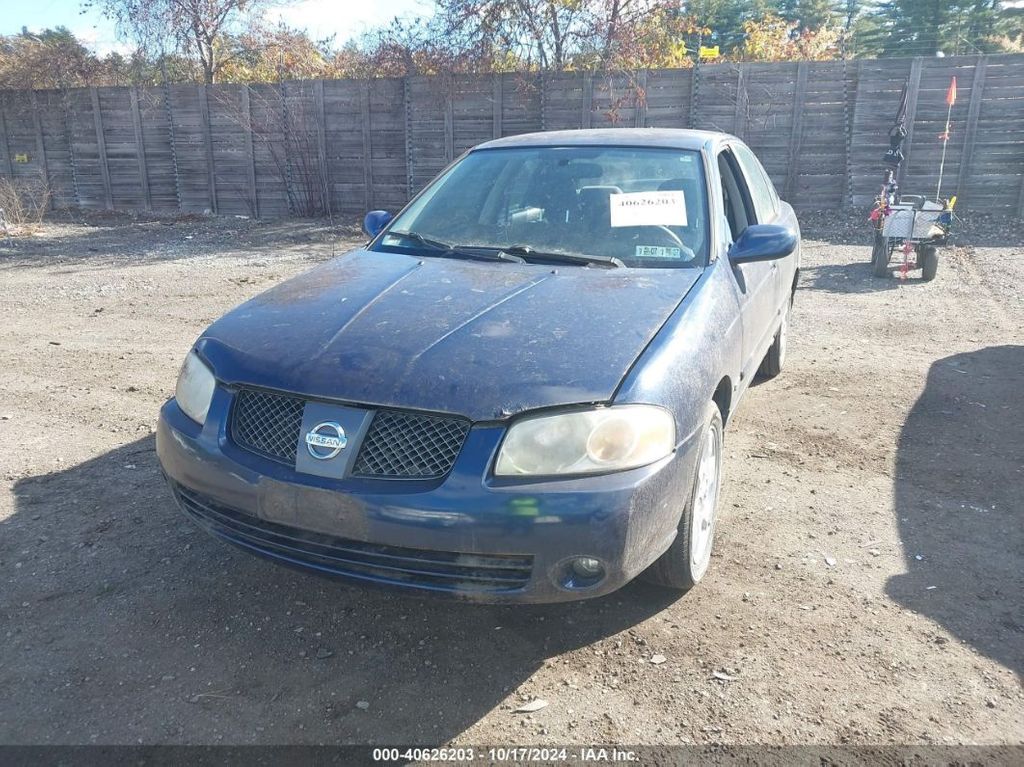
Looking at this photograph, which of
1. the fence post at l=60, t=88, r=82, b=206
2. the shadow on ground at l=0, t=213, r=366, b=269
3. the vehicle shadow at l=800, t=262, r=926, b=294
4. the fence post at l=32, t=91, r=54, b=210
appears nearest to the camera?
Result: the vehicle shadow at l=800, t=262, r=926, b=294

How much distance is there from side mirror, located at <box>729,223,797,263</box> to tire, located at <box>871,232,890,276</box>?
6014mm

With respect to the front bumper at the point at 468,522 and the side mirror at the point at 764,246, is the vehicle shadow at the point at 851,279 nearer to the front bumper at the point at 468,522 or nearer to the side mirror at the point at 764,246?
the side mirror at the point at 764,246

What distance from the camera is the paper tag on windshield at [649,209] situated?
145 inches

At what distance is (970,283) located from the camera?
8.83 meters

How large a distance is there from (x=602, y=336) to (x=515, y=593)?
0.94 m

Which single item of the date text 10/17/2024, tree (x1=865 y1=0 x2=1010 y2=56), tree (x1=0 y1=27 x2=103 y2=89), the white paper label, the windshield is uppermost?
tree (x1=865 y1=0 x2=1010 y2=56)

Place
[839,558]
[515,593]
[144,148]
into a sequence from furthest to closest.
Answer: [144,148] → [839,558] → [515,593]

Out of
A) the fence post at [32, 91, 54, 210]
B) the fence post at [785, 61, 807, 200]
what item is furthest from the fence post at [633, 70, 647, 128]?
the fence post at [32, 91, 54, 210]

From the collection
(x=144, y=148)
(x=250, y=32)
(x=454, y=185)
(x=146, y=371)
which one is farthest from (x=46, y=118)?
(x=454, y=185)

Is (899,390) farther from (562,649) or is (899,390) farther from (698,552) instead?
(562,649)

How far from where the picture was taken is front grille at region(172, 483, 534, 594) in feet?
7.99

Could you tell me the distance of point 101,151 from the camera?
16328 mm

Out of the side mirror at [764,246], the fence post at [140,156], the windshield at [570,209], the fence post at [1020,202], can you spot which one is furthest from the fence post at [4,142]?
the fence post at [1020,202]

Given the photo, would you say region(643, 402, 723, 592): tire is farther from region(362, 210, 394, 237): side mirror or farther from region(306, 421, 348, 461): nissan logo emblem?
region(362, 210, 394, 237): side mirror
